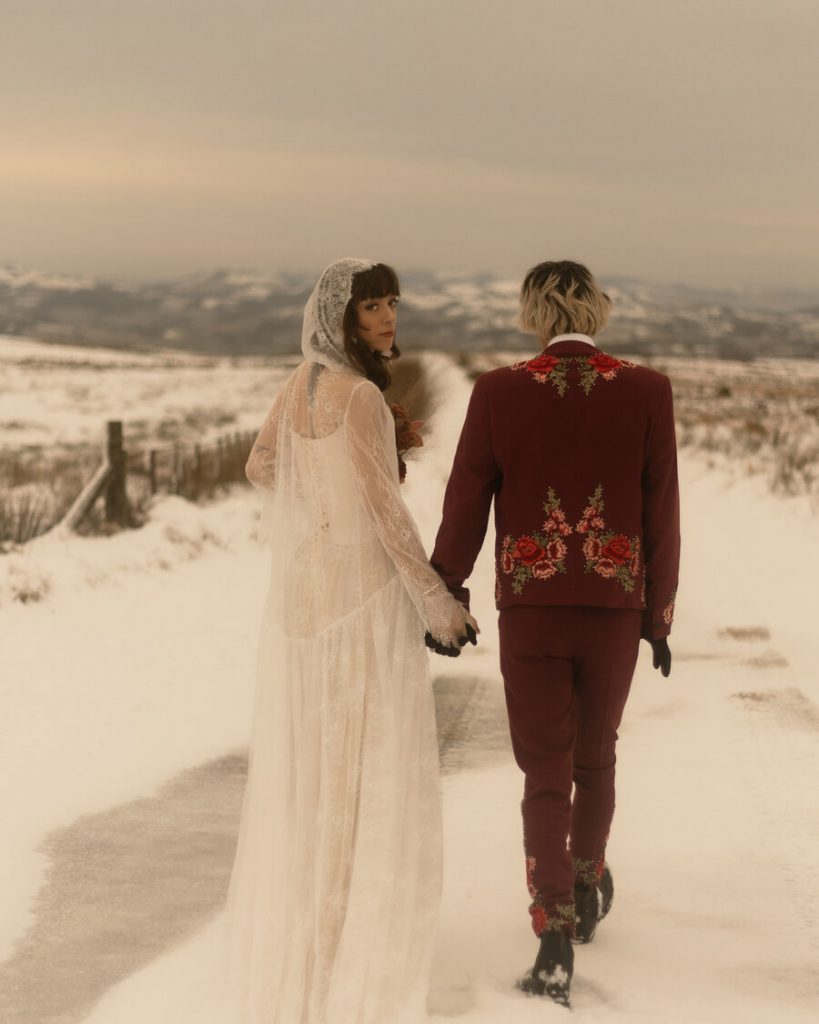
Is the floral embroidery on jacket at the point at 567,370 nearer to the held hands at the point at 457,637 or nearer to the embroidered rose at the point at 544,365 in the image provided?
the embroidered rose at the point at 544,365

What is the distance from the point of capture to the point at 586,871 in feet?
13.2

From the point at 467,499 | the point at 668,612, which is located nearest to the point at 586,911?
the point at 668,612

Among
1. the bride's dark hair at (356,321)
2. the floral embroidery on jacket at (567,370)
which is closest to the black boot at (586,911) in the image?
the floral embroidery on jacket at (567,370)

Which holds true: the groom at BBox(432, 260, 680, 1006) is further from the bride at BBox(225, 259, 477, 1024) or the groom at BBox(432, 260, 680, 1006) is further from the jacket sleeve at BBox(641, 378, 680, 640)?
the bride at BBox(225, 259, 477, 1024)

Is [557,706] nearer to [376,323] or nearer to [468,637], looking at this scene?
[468,637]

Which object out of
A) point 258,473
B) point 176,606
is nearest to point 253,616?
point 176,606

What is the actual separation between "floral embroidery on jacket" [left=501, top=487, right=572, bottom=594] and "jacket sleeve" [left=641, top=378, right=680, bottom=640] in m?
0.29

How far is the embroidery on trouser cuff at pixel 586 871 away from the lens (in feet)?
13.2

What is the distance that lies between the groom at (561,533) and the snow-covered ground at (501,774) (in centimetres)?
44

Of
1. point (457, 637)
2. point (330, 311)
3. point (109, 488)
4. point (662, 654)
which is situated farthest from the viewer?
point (109, 488)

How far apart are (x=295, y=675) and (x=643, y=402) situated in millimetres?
1234

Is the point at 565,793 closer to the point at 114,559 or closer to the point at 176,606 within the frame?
the point at 176,606

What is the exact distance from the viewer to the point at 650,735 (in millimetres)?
6645

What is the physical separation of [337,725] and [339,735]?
0.09 ft
